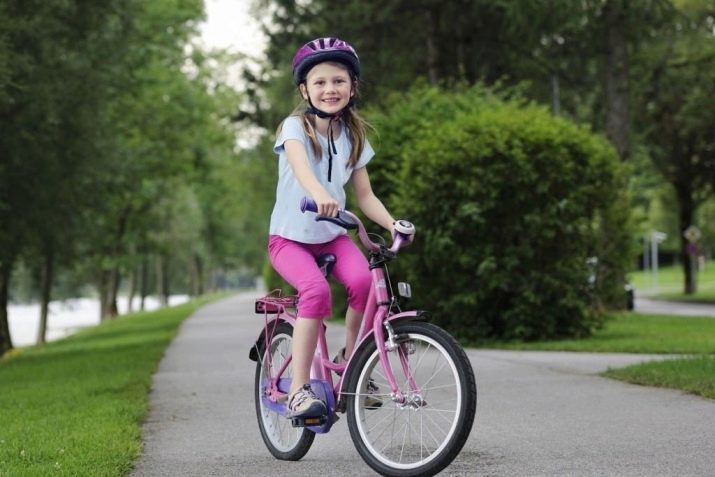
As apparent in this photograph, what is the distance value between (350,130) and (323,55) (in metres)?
0.42

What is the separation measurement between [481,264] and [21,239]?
8.05m

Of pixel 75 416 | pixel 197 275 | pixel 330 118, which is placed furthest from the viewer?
pixel 197 275

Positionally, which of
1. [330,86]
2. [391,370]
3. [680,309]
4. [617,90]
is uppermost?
[617,90]

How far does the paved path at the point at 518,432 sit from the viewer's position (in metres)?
6.13

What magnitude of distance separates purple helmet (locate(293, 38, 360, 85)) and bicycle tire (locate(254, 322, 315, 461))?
1.41 meters

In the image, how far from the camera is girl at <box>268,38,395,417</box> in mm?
5887

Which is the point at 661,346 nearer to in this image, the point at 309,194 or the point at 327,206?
the point at 309,194

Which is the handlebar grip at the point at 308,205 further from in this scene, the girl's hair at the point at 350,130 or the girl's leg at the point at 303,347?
the girl's leg at the point at 303,347

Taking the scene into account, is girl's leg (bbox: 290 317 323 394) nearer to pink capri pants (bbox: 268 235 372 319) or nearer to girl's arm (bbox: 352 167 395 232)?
pink capri pants (bbox: 268 235 372 319)

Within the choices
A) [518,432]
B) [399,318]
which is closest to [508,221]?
[518,432]

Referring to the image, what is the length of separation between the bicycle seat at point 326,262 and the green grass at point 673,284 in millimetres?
36588

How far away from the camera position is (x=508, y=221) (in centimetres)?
1681

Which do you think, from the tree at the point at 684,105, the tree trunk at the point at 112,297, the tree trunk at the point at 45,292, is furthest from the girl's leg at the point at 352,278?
the tree trunk at the point at 112,297

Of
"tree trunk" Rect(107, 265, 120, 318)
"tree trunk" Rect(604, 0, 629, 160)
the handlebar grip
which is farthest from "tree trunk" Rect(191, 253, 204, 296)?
the handlebar grip
